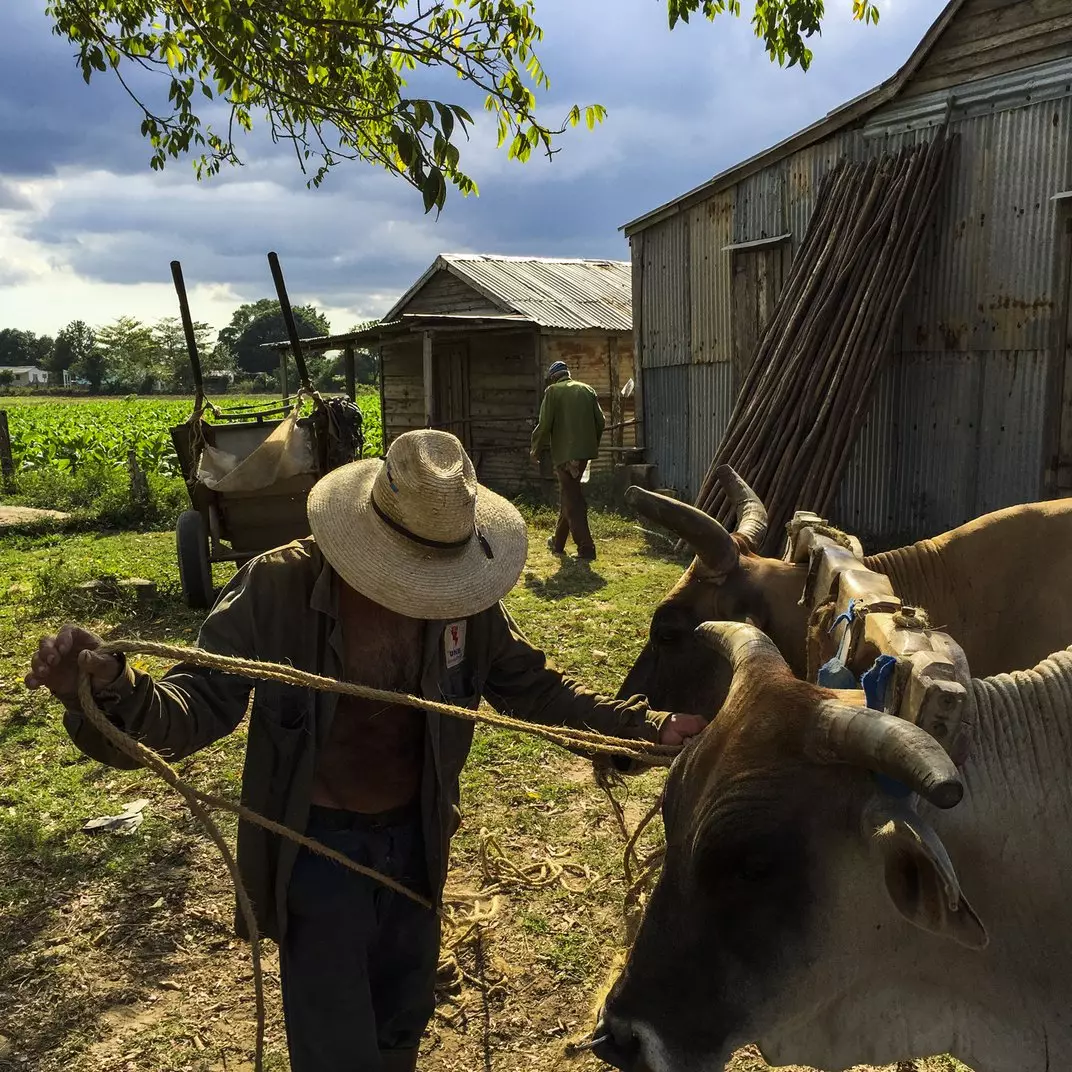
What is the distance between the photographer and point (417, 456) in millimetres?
2709

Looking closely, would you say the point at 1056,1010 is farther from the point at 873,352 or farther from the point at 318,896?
the point at 873,352

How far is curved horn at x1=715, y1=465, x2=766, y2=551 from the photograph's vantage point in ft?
14.8

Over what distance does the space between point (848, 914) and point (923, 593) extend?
2.16m

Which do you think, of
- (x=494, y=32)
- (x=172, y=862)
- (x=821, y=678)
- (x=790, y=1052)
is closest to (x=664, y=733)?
(x=821, y=678)

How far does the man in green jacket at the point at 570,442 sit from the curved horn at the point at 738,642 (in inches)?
318

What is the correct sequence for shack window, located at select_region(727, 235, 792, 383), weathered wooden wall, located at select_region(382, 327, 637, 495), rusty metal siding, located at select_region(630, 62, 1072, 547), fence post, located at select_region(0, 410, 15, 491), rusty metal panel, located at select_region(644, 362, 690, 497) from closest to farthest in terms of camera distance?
rusty metal siding, located at select_region(630, 62, 1072, 547) < shack window, located at select_region(727, 235, 792, 383) < rusty metal panel, located at select_region(644, 362, 690, 497) < fence post, located at select_region(0, 410, 15, 491) < weathered wooden wall, located at select_region(382, 327, 637, 495)

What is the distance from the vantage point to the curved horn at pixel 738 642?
98.2 inches

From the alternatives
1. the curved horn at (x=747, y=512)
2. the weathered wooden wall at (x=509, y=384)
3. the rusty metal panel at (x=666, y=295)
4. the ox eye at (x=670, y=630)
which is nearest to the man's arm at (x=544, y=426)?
the rusty metal panel at (x=666, y=295)

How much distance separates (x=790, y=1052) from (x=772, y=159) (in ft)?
36.1

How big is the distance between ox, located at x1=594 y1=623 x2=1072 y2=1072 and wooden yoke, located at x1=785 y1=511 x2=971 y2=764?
0.12 meters

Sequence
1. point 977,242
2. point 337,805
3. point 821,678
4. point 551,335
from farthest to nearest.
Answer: point 551,335 < point 977,242 < point 337,805 < point 821,678

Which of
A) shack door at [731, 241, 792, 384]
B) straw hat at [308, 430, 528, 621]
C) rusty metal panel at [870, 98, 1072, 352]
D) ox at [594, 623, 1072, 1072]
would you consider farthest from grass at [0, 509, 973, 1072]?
shack door at [731, 241, 792, 384]

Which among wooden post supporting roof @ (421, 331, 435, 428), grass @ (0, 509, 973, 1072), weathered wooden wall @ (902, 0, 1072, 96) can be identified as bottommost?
grass @ (0, 509, 973, 1072)

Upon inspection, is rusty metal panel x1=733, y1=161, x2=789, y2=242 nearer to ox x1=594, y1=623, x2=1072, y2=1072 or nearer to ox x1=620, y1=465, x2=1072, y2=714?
ox x1=620, y1=465, x2=1072, y2=714
